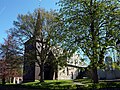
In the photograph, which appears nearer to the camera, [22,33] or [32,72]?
[22,33]

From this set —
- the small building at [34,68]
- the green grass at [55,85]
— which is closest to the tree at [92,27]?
the green grass at [55,85]

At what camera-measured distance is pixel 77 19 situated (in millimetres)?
28141

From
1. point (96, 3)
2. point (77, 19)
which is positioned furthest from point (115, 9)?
point (77, 19)

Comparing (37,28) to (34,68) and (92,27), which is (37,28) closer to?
(34,68)

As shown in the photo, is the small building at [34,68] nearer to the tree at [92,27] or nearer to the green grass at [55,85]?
the green grass at [55,85]

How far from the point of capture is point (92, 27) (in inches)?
1083

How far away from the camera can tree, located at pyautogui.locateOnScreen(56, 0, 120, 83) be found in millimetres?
26375

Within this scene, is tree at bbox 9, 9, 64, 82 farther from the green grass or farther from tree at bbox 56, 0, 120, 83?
tree at bbox 56, 0, 120, 83

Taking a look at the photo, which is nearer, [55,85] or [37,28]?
[55,85]

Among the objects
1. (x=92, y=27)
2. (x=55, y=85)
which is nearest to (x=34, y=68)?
(x=55, y=85)

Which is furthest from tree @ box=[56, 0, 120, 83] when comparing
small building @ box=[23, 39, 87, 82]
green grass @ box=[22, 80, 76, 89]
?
small building @ box=[23, 39, 87, 82]

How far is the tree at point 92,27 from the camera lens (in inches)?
1038

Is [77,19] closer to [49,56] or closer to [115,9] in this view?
[115,9]

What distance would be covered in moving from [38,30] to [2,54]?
1132cm
